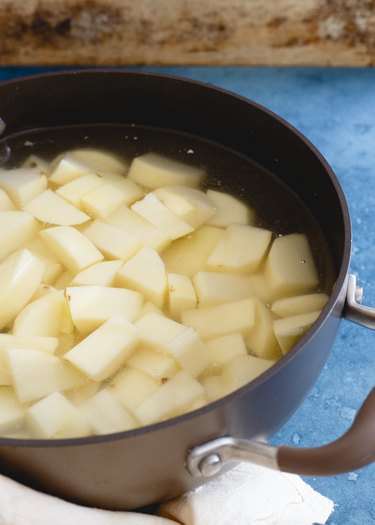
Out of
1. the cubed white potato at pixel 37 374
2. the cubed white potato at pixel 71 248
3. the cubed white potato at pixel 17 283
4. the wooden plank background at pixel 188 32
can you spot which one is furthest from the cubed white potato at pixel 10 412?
the wooden plank background at pixel 188 32

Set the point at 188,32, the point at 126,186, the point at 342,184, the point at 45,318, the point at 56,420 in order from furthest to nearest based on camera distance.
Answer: the point at 188,32 < the point at 342,184 < the point at 126,186 < the point at 45,318 < the point at 56,420

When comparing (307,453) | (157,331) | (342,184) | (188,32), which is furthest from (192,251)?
(188,32)

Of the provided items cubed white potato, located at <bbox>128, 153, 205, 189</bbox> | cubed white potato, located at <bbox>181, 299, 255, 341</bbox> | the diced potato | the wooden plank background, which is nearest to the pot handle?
the diced potato

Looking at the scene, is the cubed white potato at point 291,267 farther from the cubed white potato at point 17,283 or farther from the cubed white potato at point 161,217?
the cubed white potato at point 17,283

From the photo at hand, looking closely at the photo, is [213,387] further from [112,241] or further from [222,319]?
[112,241]

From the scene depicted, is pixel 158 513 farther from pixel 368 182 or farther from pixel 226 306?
pixel 368 182
